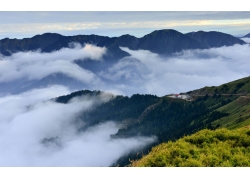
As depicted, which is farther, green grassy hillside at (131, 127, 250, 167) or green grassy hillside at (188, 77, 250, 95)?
green grassy hillside at (188, 77, 250, 95)

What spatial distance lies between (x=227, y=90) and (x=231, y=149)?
575ft

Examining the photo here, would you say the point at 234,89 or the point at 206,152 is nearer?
the point at 206,152

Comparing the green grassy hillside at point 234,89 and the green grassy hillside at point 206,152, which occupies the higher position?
the green grassy hillside at point 206,152

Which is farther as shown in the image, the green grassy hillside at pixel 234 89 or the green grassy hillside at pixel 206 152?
the green grassy hillside at pixel 234 89

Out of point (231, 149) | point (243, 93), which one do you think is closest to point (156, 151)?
point (231, 149)

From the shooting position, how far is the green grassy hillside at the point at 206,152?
11.9 m

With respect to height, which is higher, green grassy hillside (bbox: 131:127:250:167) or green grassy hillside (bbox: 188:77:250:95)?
green grassy hillside (bbox: 131:127:250:167)

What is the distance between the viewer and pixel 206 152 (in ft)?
42.9

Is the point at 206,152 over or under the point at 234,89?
over

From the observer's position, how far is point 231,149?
→ 44.2 ft

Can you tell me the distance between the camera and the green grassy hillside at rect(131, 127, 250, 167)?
11906 mm

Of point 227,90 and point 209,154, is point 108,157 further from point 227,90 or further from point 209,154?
point 209,154
